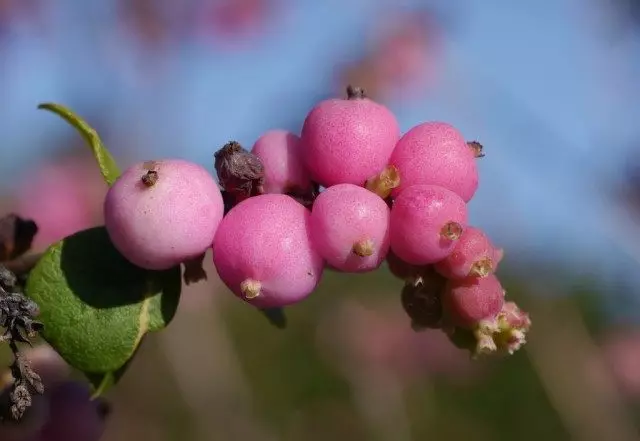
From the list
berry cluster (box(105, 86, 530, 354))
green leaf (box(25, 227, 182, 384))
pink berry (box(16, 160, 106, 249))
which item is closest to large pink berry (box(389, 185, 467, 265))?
berry cluster (box(105, 86, 530, 354))

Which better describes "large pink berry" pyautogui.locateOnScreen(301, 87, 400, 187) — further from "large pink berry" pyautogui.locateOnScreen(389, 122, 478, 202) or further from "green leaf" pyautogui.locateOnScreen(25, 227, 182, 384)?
"green leaf" pyautogui.locateOnScreen(25, 227, 182, 384)

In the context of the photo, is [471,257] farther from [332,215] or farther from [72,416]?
[72,416]

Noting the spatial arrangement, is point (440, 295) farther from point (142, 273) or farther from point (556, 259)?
point (556, 259)

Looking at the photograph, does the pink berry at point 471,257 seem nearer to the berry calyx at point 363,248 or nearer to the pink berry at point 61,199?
the berry calyx at point 363,248

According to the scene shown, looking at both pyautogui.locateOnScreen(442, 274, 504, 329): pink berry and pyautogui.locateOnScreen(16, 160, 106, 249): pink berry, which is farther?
pyautogui.locateOnScreen(16, 160, 106, 249): pink berry

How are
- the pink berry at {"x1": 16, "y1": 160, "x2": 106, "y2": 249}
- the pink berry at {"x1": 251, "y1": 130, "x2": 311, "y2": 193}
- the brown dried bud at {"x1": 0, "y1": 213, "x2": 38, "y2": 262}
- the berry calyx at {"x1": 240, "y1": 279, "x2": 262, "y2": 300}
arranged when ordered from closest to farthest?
1. the berry calyx at {"x1": 240, "y1": 279, "x2": 262, "y2": 300}
2. the pink berry at {"x1": 251, "y1": 130, "x2": 311, "y2": 193}
3. the brown dried bud at {"x1": 0, "y1": 213, "x2": 38, "y2": 262}
4. the pink berry at {"x1": 16, "y1": 160, "x2": 106, "y2": 249}

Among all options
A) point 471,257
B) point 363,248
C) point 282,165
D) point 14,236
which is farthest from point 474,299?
point 14,236

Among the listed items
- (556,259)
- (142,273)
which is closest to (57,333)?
(142,273)
